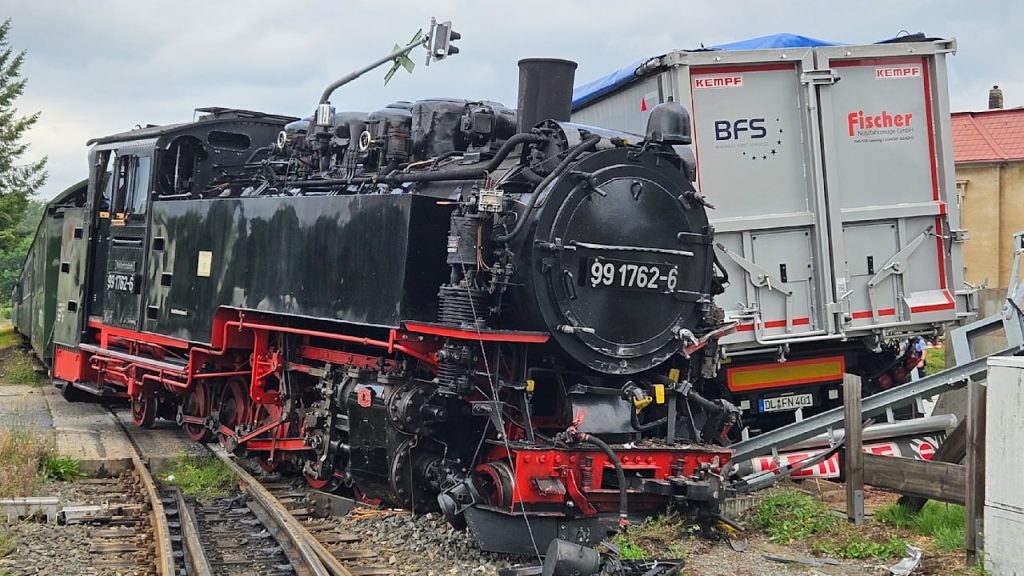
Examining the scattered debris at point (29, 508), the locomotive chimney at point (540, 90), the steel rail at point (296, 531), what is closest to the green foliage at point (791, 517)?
the steel rail at point (296, 531)

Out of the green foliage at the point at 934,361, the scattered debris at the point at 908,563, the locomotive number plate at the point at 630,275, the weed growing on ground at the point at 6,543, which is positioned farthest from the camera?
the green foliage at the point at 934,361

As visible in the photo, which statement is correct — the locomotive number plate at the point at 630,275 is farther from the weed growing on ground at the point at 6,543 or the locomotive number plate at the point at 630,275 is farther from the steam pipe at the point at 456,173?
the weed growing on ground at the point at 6,543

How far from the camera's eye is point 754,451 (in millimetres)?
7695

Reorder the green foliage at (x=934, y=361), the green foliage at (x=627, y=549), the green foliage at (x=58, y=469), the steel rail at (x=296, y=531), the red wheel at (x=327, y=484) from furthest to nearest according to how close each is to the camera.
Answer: the green foliage at (x=934, y=361), the green foliage at (x=58, y=469), the red wheel at (x=327, y=484), the steel rail at (x=296, y=531), the green foliage at (x=627, y=549)

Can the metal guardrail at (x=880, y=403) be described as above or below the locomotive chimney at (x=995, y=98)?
below

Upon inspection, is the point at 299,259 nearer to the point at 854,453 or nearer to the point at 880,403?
the point at 854,453

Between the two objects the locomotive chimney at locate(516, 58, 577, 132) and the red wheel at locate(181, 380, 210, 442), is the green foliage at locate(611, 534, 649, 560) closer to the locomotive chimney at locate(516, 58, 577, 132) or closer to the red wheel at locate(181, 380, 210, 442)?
the locomotive chimney at locate(516, 58, 577, 132)

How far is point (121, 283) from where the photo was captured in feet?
35.4

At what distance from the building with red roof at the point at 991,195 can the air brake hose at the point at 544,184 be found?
18354 mm

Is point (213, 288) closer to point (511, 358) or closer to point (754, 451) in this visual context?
point (511, 358)

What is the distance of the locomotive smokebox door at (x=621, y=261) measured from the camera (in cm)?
634

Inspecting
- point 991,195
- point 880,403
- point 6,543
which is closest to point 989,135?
point 991,195

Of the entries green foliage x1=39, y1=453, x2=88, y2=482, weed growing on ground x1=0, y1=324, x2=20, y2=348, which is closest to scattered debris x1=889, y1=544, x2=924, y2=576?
green foliage x1=39, y1=453, x2=88, y2=482

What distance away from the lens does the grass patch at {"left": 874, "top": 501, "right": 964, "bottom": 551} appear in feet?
19.5
